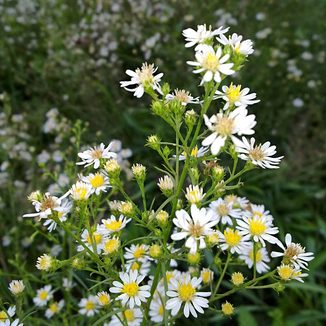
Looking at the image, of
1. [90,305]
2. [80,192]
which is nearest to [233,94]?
[80,192]

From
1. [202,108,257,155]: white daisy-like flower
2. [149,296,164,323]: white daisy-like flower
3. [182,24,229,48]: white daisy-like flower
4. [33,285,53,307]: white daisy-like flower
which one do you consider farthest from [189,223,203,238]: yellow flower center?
[33,285,53,307]: white daisy-like flower

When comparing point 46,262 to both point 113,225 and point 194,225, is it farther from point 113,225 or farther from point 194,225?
point 194,225

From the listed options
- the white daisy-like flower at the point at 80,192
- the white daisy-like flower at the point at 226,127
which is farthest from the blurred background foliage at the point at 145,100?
the white daisy-like flower at the point at 226,127

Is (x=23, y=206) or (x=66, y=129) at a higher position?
(x=66, y=129)

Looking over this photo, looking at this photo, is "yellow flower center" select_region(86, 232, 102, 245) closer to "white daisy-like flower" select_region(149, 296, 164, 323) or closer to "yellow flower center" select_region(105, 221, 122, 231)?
"yellow flower center" select_region(105, 221, 122, 231)

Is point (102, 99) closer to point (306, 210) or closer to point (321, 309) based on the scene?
point (306, 210)

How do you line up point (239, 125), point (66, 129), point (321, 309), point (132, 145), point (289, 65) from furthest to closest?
1. point (289, 65)
2. point (132, 145)
3. point (66, 129)
4. point (321, 309)
5. point (239, 125)

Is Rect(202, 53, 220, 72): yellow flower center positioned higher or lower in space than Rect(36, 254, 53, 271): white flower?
higher

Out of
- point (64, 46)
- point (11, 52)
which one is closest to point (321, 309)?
point (64, 46)
